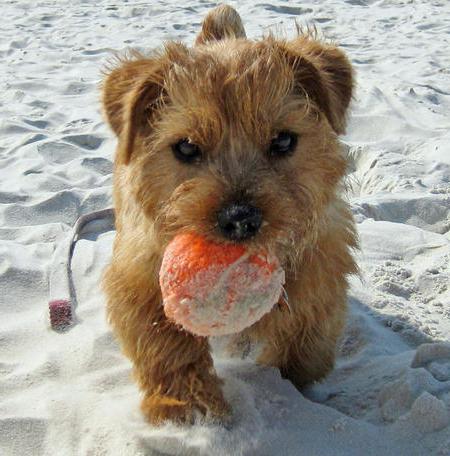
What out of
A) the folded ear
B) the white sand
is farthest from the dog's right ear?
the white sand

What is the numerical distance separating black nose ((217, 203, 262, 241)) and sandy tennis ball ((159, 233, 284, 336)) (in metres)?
0.05

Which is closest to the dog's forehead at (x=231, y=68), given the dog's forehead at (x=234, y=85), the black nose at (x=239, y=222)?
the dog's forehead at (x=234, y=85)

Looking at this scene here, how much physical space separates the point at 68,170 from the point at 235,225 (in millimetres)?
3056

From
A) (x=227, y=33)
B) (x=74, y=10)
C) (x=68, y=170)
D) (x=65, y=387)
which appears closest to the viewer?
(x=65, y=387)

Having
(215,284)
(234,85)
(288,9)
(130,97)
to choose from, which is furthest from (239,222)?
(288,9)

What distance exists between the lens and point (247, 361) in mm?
3033

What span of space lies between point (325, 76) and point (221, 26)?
1.02m

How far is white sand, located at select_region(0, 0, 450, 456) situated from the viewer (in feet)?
8.36

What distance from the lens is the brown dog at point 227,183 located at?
96.7 inches

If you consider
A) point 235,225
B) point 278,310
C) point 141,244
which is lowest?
point 278,310

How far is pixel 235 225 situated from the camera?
7.18ft

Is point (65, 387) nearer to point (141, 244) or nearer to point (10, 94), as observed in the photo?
point (141, 244)

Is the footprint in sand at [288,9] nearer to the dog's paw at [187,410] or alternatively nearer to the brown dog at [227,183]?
the brown dog at [227,183]

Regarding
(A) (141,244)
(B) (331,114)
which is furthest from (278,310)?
(B) (331,114)
